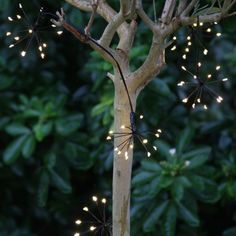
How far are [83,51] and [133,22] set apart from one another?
145cm

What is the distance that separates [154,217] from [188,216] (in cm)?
13

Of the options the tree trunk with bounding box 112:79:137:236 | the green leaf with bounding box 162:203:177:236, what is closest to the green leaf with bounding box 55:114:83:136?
the green leaf with bounding box 162:203:177:236

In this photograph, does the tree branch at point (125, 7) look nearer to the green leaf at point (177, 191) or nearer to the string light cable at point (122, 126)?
the string light cable at point (122, 126)

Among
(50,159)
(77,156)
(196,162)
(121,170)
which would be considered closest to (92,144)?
(77,156)

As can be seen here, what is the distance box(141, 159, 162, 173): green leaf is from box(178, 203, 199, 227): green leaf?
17cm

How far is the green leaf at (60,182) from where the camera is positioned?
9.93 feet

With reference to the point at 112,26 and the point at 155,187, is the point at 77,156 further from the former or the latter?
the point at 112,26

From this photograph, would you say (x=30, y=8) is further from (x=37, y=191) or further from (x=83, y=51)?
(x=37, y=191)

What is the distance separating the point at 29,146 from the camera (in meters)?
2.97

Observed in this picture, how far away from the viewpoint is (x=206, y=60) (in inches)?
136

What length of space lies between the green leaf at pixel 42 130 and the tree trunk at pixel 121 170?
1.04 meters

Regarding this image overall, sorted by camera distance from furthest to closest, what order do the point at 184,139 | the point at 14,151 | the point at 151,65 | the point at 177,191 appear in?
the point at 14,151 → the point at 184,139 → the point at 177,191 → the point at 151,65

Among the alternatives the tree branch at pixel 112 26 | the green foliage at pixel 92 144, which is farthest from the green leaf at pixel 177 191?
the tree branch at pixel 112 26

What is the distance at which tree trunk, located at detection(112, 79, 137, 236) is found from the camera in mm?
1872
